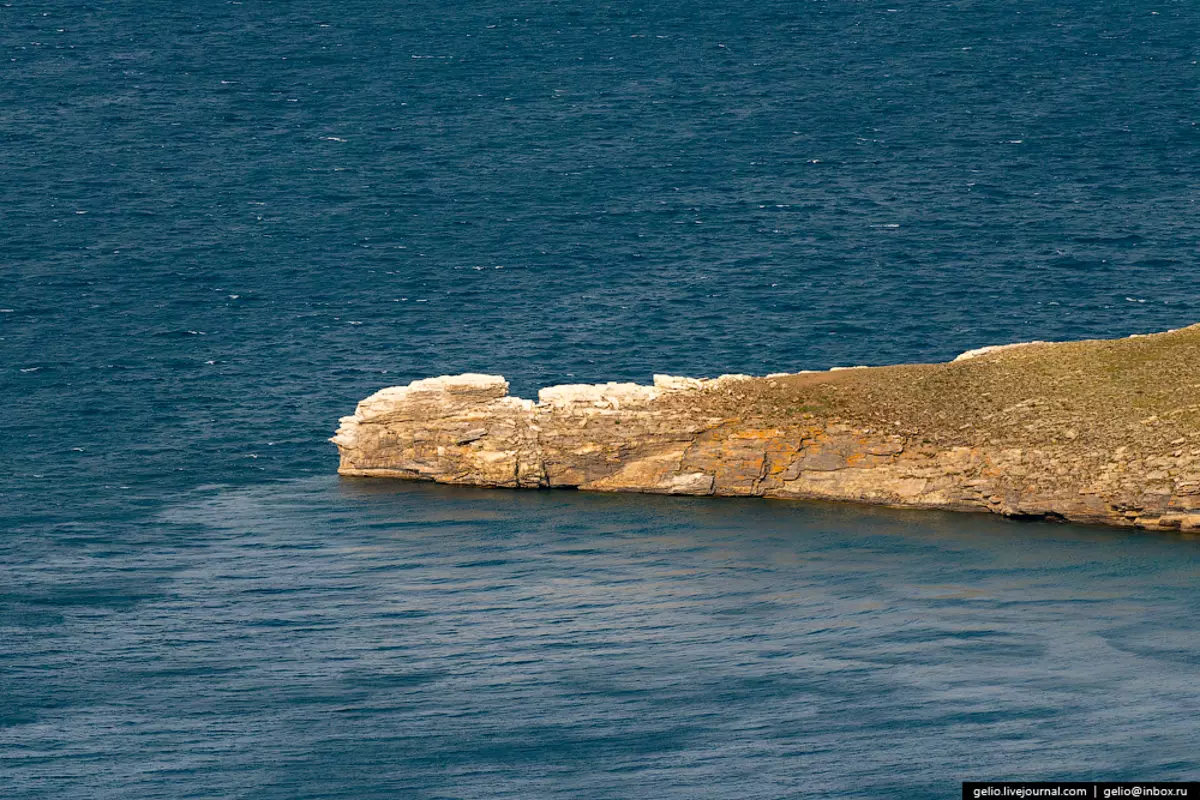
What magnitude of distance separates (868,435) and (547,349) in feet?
113

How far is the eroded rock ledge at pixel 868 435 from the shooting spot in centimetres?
7294

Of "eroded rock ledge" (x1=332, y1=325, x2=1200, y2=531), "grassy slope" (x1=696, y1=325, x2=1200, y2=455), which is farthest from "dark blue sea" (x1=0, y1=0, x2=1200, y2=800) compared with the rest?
"grassy slope" (x1=696, y1=325, x2=1200, y2=455)

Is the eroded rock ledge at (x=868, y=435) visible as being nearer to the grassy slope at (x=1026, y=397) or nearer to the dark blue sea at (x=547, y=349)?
the grassy slope at (x=1026, y=397)

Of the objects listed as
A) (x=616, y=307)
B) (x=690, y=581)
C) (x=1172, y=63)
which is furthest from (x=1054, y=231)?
(x=690, y=581)

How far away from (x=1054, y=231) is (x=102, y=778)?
91158mm

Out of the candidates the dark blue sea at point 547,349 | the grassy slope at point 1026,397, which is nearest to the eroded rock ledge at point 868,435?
the grassy slope at point 1026,397

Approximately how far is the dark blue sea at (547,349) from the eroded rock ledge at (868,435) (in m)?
1.43

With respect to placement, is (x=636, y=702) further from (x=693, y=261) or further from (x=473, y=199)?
(x=473, y=199)

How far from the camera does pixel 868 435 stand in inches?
3012

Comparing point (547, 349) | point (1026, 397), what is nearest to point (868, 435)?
point (1026, 397)

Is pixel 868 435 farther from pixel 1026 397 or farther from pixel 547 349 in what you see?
pixel 547 349

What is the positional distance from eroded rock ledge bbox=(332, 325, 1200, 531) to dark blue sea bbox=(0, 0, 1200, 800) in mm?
1428

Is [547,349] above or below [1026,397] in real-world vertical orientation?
below

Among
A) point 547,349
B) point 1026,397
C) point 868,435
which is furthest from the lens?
point 547,349
